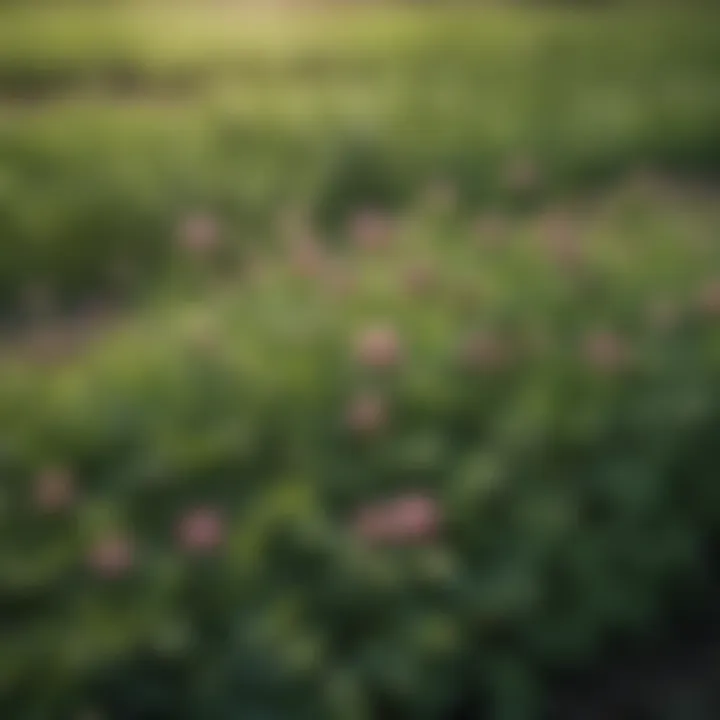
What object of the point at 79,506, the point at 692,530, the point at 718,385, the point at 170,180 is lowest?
the point at 692,530

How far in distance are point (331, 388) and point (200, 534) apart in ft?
1.12

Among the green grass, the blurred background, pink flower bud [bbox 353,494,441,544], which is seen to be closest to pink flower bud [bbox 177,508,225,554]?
the blurred background

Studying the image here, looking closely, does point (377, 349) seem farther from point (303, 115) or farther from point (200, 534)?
point (303, 115)

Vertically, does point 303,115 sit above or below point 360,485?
above

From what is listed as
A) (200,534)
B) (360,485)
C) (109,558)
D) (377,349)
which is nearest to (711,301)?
(377,349)

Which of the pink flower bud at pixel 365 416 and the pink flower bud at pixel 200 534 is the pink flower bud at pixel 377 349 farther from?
the pink flower bud at pixel 200 534

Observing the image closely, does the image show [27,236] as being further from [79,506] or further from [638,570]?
[638,570]

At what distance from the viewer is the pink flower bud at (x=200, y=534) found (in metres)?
1.70

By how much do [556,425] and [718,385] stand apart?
0.30 meters

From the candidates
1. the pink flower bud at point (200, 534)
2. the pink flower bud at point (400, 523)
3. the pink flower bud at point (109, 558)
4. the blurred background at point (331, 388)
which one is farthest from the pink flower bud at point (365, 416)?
the pink flower bud at point (109, 558)

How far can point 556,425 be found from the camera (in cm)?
197

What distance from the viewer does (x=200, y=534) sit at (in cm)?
170

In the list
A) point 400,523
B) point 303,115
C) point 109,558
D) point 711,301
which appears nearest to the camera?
point 109,558

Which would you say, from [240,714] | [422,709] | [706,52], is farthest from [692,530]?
[706,52]
